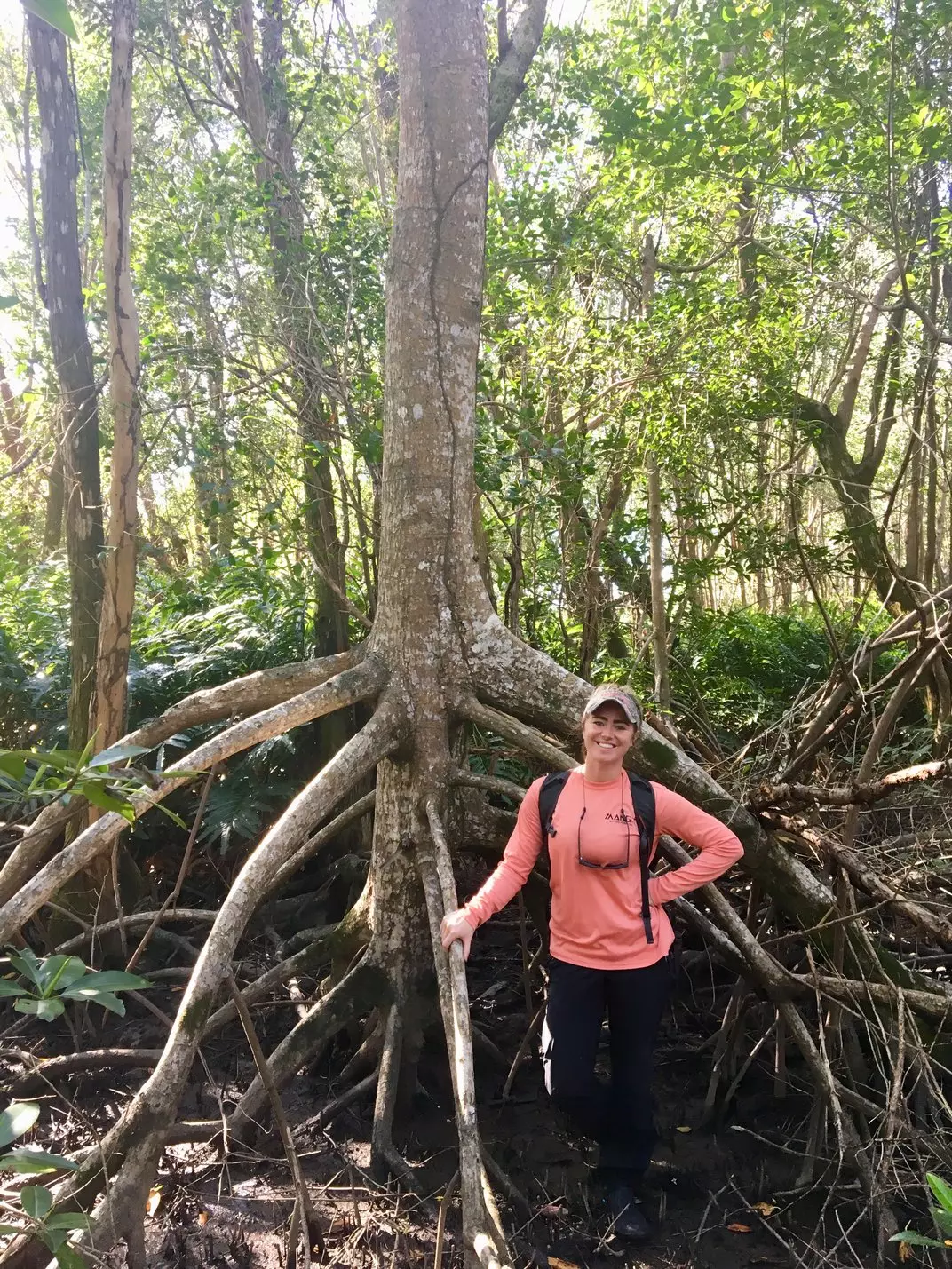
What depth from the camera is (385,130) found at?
668 centimetres

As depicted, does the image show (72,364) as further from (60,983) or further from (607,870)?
(607,870)

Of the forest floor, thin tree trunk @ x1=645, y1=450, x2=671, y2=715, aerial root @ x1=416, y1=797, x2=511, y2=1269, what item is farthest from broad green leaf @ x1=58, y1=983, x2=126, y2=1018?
thin tree trunk @ x1=645, y1=450, x2=671, y2=715

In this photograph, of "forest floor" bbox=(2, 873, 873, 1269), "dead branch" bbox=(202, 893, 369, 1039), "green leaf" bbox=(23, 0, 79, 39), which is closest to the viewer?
"green leaf" bbox=(23, 0, 79, 39)

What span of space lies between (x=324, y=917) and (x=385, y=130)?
5.98m

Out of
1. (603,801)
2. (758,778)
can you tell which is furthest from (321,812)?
(758,778)

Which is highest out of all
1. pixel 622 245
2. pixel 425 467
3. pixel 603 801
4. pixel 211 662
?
pixel 622 245

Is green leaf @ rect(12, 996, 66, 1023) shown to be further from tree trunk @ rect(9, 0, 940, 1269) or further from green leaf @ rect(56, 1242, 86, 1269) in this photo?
tree trunk @ rect(9, 0, 940, 1269)

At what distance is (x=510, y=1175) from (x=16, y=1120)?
197 cm

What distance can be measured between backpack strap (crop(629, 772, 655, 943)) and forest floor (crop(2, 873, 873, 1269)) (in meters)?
0.92

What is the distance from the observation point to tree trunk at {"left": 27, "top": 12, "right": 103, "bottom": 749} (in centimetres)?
371

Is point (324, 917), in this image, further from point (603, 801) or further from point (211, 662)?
point (603, 801)

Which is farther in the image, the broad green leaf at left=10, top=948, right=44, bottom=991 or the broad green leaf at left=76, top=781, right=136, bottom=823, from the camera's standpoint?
the broad green leaf at left=10, top=948, right=44, bottom=991

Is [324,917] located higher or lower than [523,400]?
lower

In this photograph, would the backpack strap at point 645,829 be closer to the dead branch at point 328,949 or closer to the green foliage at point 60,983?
the dead branch at point 328,949
